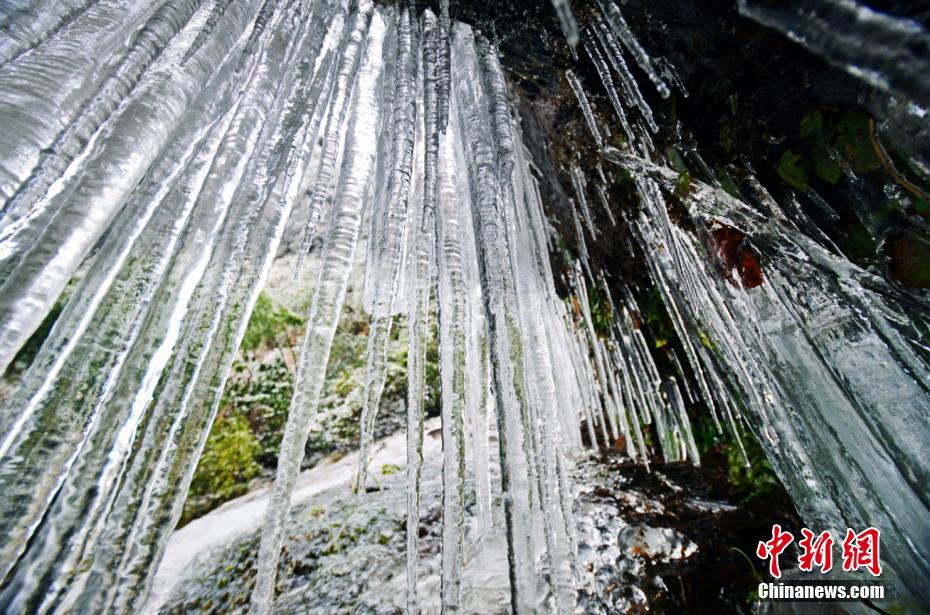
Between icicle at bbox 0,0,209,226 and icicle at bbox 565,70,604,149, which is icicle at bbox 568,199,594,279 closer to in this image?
icicle at bbox 565,70,604,149

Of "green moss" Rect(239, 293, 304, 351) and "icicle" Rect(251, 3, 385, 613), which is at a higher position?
"green moss" Rect(239, 293, 304, 351)

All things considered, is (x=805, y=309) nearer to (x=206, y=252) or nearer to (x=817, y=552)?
(x=817, y=552)

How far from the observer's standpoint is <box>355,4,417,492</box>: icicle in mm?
1457

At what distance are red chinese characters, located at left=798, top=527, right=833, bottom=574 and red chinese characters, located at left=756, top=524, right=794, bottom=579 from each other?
0.54ft

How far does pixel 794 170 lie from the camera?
2.51 meters

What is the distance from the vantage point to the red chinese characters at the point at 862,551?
1.62 metres

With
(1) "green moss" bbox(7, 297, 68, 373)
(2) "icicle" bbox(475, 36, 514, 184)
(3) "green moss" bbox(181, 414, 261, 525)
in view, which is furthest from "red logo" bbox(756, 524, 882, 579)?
(1) "green moss" bbox(7, 297, 68, 373)

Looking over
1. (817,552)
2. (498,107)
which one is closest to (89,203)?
(498,107)

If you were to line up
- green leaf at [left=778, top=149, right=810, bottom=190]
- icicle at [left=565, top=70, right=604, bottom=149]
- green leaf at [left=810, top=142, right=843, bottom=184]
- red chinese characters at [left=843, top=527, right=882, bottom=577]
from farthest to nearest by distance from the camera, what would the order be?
1. icicle at [left=565, top=70, right=604, bottom=149]
2. green leaf at [left=778, top=149, right=810, bottom=190]
3. green leaf at [left=810, top=142, right=843, bottom=184]
4. red chinese characters at [left=843, top=527, right=882, bottom=577]

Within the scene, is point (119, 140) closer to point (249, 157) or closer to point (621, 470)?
point (249, 157)

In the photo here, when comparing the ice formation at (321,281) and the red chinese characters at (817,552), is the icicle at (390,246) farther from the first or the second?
the red chinese characters at (817,552)

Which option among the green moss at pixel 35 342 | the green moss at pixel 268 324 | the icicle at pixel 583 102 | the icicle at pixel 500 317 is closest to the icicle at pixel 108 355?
the icicle at pixel 500 317

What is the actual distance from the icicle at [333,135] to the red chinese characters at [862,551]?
260 cm

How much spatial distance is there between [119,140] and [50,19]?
1.95ft
